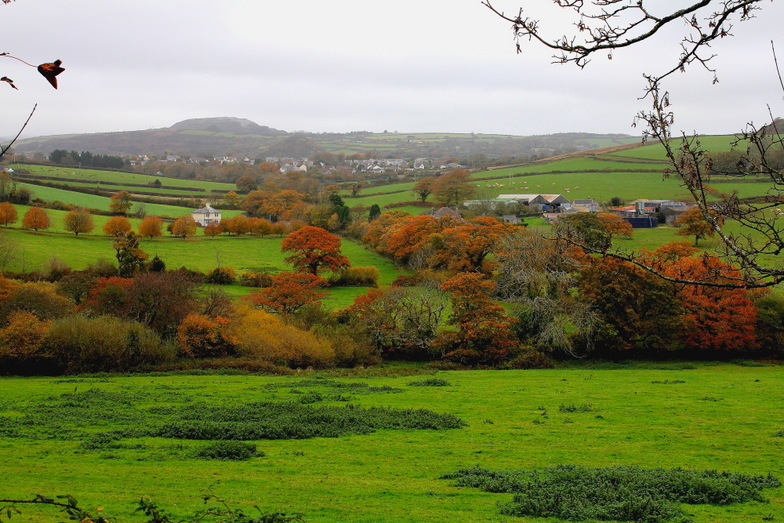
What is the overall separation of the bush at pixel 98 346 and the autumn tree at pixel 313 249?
98.1ft

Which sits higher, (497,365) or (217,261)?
(217,261)

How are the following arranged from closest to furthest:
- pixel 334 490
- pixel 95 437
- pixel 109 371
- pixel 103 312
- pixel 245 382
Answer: pixel 334 490
pixel 95 437
pixel 245 382
pixel 109 371
pixel 103 312

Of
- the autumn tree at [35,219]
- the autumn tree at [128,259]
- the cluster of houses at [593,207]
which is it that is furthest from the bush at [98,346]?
the cluster of houses at [593,207]

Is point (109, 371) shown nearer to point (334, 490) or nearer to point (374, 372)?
point (374, 372)

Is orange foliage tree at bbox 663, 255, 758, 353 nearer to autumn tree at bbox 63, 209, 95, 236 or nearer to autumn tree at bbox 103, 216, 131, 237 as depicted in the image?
autumn tree at bbox 103, 216, 131, 237

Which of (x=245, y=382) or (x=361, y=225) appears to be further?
(x=361, y=225)

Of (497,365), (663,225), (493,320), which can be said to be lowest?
(497,365)

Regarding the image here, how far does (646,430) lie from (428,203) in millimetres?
87427

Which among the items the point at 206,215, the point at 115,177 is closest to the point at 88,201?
the point at 206,215

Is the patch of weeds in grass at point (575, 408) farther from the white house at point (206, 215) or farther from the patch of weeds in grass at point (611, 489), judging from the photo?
the white house at point (206, 215)

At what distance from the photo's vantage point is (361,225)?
8862 centimetres

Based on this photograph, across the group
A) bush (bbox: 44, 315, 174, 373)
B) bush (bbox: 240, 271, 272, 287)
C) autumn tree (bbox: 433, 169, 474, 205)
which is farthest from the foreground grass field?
autumn tree (bbox: 433, 169, 474, 205)

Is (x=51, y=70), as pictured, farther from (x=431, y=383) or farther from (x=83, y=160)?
(x=83, y=160)

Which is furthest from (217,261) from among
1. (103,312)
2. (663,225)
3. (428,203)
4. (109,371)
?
(663,225)
